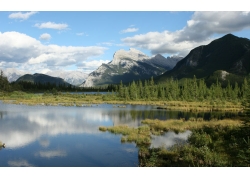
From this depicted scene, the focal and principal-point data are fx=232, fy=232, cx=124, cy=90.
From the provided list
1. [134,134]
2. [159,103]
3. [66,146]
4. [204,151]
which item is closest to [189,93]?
[159,103]

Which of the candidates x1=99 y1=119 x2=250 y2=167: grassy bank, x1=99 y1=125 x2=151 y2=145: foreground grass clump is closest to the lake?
x1=99 y1=125 x2=151 y2=145: foreground grass clump

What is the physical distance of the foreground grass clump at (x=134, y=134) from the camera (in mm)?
36263

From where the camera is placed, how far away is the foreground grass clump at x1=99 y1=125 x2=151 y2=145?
36263mm

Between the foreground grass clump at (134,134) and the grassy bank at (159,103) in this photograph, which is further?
the grassy bank at (159,103)

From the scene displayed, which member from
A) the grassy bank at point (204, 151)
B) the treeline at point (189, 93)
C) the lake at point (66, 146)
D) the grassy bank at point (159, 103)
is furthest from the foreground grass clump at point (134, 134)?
the treeline at point (189, 93)

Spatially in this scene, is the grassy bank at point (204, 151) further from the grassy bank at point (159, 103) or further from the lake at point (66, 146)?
the grassy bank at point (159, 103)

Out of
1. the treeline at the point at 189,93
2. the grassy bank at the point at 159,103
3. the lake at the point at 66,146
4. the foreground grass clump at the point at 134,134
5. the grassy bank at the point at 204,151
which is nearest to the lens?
the grassy bank at the point at 204,151

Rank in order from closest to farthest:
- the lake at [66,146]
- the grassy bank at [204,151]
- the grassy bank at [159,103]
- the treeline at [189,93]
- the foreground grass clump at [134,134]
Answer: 1. the grassy bank at [204,151]
2. the lake at [66,146]
3. the foreground grass clump at [134,134]
4. the grassy bank at [159,103]
5. the treeline at [189,93]

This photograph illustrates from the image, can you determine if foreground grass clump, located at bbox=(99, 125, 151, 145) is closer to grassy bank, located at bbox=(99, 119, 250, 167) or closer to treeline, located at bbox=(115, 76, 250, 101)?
grassy bank, located at bbox=(99, 119, 250, 167)

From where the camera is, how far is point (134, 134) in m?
39.8

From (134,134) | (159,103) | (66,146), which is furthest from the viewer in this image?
(159,103)

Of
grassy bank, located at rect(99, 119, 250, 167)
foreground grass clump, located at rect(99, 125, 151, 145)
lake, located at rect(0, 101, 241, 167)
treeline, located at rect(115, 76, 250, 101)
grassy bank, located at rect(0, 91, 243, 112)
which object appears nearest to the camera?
grassy bank, located at rect(99, 119, 250, 167)

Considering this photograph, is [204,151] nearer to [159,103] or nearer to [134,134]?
[134,134]

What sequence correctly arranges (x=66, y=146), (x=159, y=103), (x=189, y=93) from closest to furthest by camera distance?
1. (x=66, y=146)
2. (x=159, y=103)
3. (x=189, y=93)
